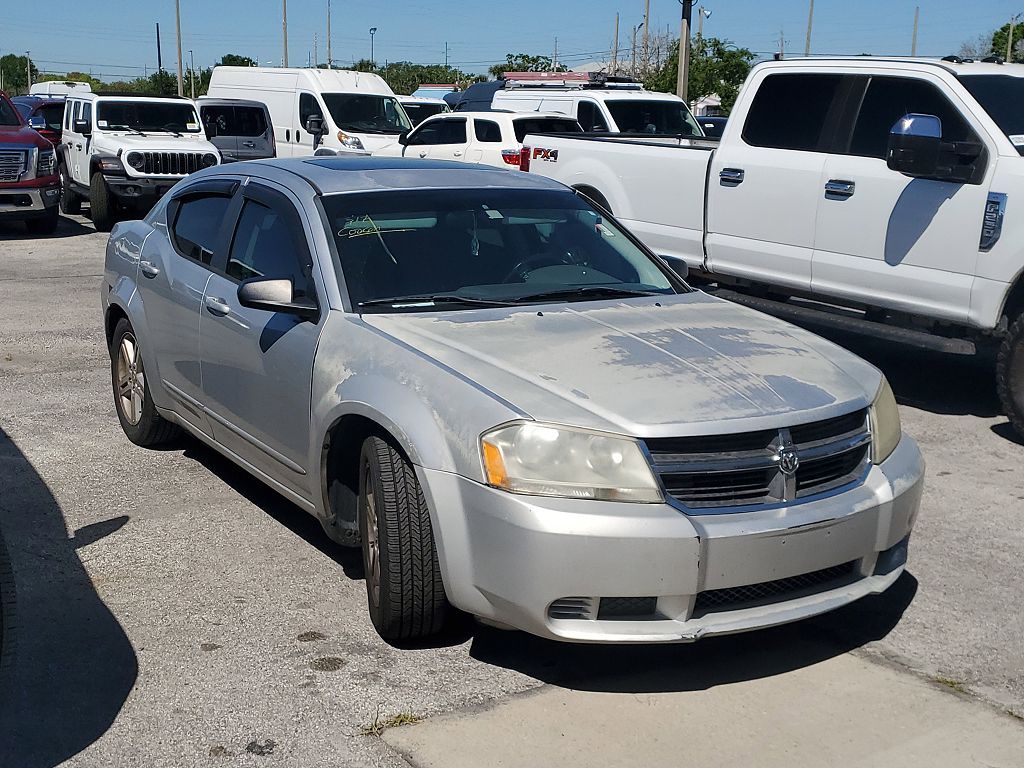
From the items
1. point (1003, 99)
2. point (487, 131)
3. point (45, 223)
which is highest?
A: point (1003, 99)

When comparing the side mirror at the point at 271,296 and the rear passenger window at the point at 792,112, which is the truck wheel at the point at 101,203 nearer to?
the rear passenger window at the point at 792,112

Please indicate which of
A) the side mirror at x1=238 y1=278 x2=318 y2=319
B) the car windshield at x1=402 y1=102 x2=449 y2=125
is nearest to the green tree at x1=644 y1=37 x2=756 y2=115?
the car windshield at x1=402 y1=102 x2=449 y2=125

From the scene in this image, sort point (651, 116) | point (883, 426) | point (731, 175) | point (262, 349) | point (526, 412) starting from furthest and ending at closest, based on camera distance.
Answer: point (651, 116), point (731, 175), point (262, 349), point (883, 426), point (526, 412)

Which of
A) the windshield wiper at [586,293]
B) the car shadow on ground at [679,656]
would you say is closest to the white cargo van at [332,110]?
the windshield wiper at [586,293]

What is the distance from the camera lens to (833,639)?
445cm

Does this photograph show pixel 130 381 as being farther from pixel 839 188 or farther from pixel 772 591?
pixel 839 188

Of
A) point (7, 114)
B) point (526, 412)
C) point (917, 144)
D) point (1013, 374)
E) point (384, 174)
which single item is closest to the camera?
point (526, 412)

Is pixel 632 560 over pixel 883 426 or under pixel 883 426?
under

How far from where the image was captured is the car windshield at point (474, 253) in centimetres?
492

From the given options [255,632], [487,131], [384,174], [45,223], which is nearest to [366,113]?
[487,131]

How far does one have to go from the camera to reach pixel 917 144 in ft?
24.5

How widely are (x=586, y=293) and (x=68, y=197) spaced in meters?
17.3

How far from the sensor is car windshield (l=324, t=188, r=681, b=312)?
492 centimetres

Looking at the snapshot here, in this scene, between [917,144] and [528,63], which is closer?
[917,144]
